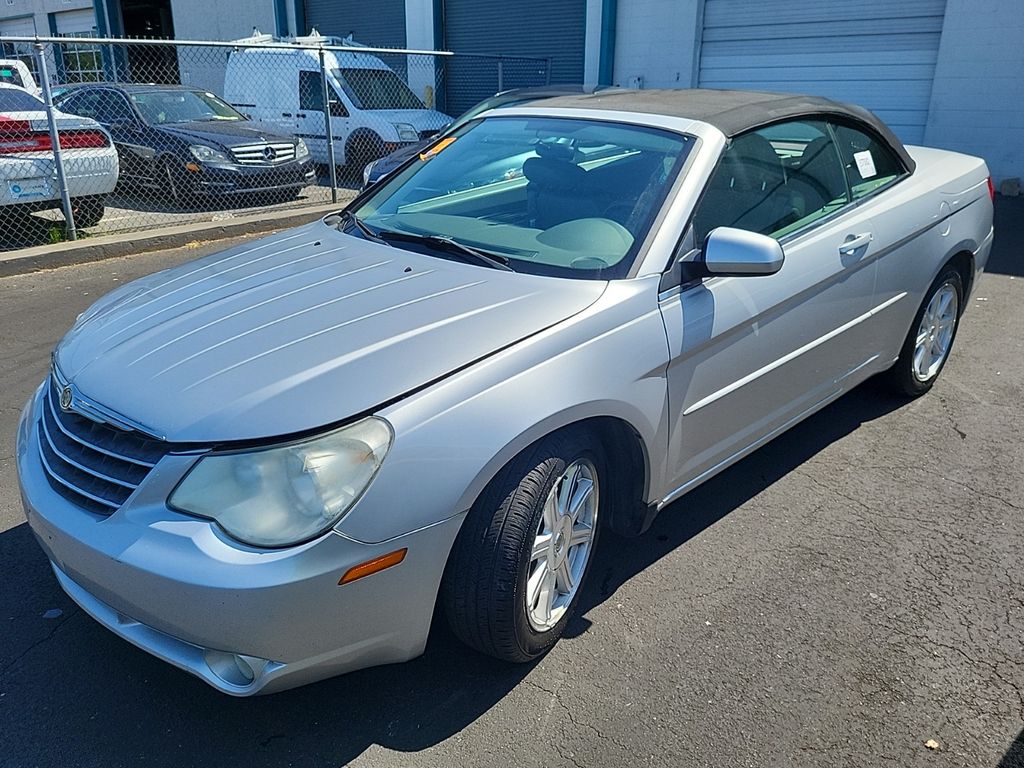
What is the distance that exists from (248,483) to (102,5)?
30.2 metres

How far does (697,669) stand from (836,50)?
12.8 m

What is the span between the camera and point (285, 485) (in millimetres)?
2105

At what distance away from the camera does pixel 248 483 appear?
6.93 ft

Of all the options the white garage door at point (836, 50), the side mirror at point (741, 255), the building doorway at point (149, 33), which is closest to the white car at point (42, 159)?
the side mirror at point (741, 255)

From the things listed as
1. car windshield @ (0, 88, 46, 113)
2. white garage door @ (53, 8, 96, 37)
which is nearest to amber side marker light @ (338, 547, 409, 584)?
car windshield @ (0, 88, 46, 113)

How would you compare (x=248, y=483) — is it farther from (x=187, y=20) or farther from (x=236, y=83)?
(x=187, y=20)

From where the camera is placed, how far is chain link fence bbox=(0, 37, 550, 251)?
26.3 ft

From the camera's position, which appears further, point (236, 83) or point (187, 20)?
point (187, 20)

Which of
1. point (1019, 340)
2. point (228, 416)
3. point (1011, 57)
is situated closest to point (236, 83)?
point (1011, 57)

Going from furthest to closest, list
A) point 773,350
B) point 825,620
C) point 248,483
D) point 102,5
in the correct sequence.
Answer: point 102,5 < point 773,350 < point 825,620 < point 248,483

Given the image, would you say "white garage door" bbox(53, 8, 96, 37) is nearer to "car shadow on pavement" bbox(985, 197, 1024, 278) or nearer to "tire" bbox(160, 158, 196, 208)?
"tire" bbox(160, 158, 196, 208)

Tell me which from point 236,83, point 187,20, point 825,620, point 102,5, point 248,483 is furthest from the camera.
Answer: point 102,5

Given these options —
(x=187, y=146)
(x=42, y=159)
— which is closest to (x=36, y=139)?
(x=42, y=159)

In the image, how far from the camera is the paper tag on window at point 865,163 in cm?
402
